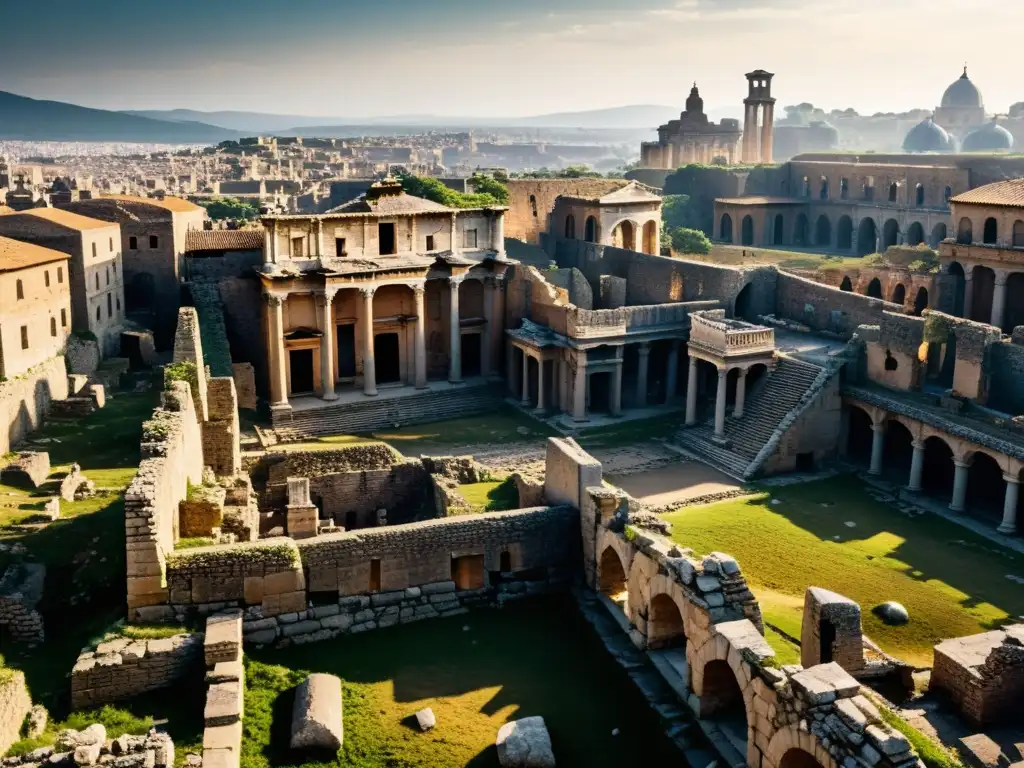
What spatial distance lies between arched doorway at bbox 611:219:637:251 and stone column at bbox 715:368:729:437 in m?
20.8

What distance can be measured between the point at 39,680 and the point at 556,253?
44590mm

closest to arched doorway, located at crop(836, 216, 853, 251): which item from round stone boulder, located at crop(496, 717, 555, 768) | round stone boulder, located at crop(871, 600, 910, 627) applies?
round stone boulder, located at crop(871, 600, 910, 627)

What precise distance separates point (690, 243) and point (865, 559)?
4794cm

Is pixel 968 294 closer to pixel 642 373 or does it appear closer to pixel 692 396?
pixel 642 373

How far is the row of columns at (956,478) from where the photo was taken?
31734mm

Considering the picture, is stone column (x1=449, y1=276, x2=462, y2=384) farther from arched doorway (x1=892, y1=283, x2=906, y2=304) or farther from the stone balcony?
arched doorway (x1=892, y1=283, x2=906, y2=304)

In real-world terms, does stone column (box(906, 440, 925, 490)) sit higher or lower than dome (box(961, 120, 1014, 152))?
lower

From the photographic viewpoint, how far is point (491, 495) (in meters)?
29.5

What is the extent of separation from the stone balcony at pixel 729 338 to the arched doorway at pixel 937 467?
272 inches

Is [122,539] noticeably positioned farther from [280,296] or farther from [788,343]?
[788,343]

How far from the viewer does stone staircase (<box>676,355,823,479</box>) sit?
124 feet

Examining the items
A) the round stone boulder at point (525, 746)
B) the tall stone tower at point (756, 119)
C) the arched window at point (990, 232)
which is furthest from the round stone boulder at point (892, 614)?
the tall stone tower at point (756, 119)

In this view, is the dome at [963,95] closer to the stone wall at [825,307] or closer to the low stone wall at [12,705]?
the stone wall at [825,307]

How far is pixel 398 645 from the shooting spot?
76.3ft
